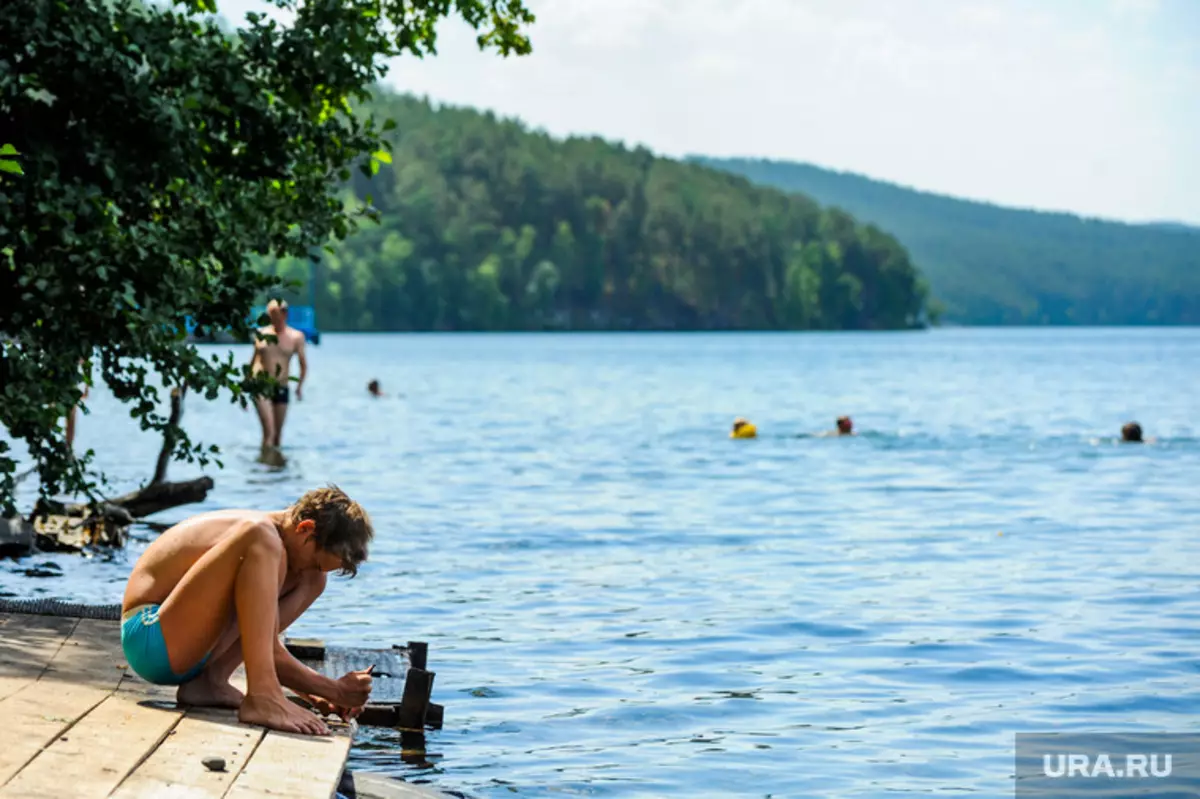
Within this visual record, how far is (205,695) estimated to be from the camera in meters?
7.11

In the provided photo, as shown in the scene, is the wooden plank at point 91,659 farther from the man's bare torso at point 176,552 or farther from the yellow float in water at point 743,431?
the yellow float in water at point 743,431

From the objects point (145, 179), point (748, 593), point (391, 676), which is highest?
point (145, 179)

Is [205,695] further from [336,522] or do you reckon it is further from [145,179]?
[145,179]

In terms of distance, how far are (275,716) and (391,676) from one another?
2788 mm

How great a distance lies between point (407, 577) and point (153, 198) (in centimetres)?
456

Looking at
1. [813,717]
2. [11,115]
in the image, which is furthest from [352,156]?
[813,717]

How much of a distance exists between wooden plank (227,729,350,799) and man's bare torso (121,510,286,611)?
86 cm

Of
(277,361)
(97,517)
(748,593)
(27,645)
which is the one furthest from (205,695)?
(277,361)

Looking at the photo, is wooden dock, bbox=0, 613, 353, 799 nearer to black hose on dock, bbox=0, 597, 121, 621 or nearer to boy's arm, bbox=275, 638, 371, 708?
boy's arm, bbox=275, 638, 371, 708

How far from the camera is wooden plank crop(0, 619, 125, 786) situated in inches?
243

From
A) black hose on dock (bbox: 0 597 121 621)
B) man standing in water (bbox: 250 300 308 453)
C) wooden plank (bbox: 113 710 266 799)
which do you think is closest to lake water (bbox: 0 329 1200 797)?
man standing in water (bbox: 250 300 308 453)

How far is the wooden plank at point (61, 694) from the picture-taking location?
6.18m

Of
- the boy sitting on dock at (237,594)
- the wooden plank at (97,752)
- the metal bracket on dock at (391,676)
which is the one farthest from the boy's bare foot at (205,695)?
the metal bracket on dock at (391,676)

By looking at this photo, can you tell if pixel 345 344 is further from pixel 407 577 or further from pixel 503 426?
pixel 407 577
